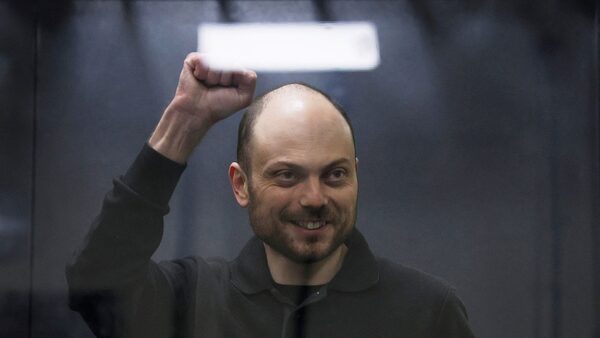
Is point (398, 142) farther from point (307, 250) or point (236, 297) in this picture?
point (236, 297)

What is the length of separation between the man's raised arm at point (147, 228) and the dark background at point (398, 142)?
0.03 metres

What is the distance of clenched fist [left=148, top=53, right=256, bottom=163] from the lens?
1.07 metres

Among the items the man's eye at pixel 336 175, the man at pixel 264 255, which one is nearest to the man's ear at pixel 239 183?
the man at pixel 264 255

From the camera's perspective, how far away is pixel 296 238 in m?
1.08

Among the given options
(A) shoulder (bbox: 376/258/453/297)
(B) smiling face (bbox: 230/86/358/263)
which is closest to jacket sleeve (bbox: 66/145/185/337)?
(B) smiling face (bbox: 230/86/358/263)

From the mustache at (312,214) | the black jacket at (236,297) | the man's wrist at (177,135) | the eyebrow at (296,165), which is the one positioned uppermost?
the man's wrist at (177,135)

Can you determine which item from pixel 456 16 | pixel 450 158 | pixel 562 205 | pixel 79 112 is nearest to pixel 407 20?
pixel 456 16

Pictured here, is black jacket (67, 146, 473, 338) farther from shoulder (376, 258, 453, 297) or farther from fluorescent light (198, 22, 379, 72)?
fluorescent light (198, 22, 379, 72)

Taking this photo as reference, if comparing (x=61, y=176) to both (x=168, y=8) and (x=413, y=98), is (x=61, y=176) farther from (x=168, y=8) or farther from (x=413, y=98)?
(x=413, y=98)

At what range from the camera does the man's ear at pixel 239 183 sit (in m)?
1.09

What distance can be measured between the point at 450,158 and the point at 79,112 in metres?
0.48

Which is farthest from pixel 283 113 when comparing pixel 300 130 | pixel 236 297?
pixel 236 297

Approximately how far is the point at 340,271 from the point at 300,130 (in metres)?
0.18

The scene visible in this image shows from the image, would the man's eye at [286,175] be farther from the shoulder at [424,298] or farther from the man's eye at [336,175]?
the shoulder at [424,298]
